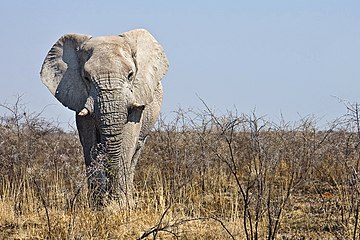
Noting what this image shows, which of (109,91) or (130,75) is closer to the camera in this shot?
(109,91)

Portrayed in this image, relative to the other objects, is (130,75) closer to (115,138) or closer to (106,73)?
(106,73)

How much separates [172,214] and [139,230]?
3.32ft

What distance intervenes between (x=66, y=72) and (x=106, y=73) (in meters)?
1.29

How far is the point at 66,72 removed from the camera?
10.2m

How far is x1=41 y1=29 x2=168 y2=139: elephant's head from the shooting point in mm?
9094

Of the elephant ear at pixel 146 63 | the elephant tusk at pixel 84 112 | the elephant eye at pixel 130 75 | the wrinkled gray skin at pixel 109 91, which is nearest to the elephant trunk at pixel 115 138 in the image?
the wrinkled gray skin at pixel 109 91

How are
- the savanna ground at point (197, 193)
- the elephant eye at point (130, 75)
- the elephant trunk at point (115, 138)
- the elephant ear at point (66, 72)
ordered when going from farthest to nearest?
1. the elephant ear at point (66, 72)
2. the elephant eye at point (130, 75)
3. the elephant trunk at point (115, 138)
4. the savanna ground at point (197, 193)

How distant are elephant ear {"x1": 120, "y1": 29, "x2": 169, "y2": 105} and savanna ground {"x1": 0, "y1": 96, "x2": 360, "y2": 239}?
111cm

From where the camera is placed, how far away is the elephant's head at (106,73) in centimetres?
909

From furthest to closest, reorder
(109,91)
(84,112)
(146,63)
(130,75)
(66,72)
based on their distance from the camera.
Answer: (146,63), (66,72), (130,75), (84,112), (109,91)

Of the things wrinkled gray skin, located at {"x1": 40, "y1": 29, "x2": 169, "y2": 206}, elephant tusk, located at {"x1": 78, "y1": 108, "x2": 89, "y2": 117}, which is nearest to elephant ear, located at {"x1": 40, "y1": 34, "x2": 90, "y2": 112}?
wrinkled gray skin, located at {"x1": 40, "y1": 29, "x2": 169, "y2": 206}

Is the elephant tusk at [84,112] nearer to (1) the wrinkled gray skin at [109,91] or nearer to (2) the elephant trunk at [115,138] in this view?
(1) the wrinkled gray skin at [109,91]

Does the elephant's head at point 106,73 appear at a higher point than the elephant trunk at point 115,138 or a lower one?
higher

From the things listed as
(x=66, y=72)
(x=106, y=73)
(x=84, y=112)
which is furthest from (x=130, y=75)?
(x=66, y=72)
